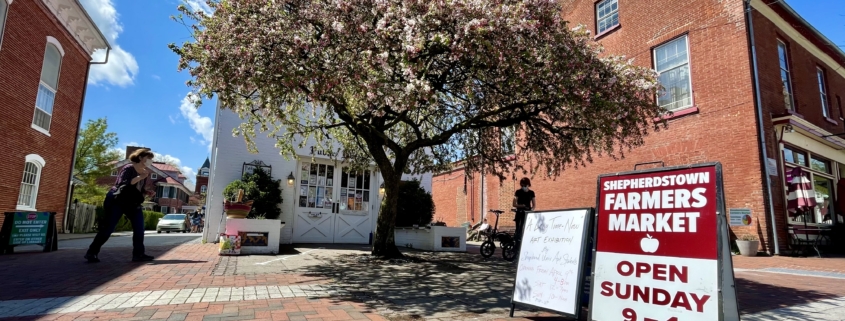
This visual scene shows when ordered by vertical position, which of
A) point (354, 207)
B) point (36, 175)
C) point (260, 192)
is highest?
point (36, 175)

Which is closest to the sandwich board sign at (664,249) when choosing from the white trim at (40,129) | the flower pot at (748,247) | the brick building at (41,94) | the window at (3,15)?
the flower pot at (748,247)

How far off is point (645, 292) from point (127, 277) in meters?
5.75

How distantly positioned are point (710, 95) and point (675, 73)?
1.40 meters

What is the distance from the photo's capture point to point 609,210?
3236 millimetres

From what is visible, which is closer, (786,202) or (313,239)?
(786,202)

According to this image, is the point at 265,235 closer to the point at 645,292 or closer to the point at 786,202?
the point at 645,292

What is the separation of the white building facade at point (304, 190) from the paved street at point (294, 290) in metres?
3.50

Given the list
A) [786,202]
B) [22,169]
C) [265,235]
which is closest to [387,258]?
[265,235]

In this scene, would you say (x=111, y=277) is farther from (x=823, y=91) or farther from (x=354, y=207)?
(x=823, y=91)

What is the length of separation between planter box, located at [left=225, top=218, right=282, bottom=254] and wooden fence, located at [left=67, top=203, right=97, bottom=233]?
51.3ft

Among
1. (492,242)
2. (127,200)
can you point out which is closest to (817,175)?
(492,242)

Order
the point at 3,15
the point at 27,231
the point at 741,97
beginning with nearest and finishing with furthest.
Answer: the point at 27,231, the point at 741,97, the point at 3,15

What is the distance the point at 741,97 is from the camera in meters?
9.77

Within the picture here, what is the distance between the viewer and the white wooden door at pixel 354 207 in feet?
37.7
